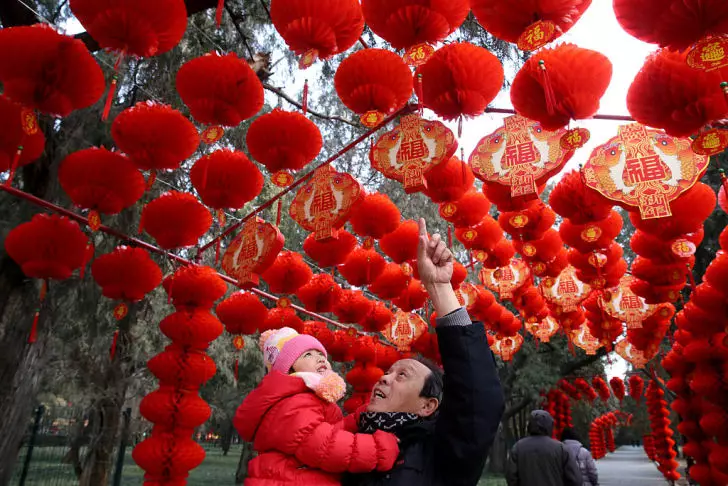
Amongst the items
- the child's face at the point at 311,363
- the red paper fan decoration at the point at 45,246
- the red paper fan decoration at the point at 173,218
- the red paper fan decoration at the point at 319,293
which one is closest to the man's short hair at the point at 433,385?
the child's face at the point at 311,363

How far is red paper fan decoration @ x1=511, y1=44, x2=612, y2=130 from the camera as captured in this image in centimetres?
249

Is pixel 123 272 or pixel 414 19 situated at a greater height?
pixel 414 19

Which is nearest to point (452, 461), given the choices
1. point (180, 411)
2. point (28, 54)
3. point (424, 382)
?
point (424, 382)

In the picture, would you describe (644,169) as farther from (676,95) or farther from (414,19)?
(414,19)

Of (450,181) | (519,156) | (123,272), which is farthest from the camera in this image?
(123,272)

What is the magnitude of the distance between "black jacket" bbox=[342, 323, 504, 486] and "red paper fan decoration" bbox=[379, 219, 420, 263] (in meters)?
3.79

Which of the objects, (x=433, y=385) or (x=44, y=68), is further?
(x=44, y=68)

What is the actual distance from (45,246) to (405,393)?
327 cm

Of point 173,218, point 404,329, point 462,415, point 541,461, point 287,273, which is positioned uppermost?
point 173,218

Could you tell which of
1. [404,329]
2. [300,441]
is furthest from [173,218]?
[404,329]

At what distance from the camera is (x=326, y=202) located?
383cm

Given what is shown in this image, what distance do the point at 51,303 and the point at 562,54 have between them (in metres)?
4.84

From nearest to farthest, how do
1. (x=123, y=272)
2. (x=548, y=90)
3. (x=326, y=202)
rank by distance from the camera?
(x=548, y=90), (x=326, y=202), (x=123, y=272)

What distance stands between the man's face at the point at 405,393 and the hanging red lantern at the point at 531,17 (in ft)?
5.32
